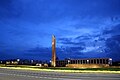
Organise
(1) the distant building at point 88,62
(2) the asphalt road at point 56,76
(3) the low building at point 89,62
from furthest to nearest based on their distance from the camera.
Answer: (1) the distant building at point 88,62 → (3) the low building at point 89,62 → (2) the asphalt road at point 56,76

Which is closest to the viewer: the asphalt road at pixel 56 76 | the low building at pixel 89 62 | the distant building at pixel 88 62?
the asphalt road at pixel 56 76

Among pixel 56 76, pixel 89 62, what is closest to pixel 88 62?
pixel 89 62

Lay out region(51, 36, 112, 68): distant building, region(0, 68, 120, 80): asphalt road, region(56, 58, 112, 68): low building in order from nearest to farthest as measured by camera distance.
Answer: region(0, 68, 120, 80): asphalt road < region(56, 58, 112, 68): low building < region(51, 36, 112, 68): distant building

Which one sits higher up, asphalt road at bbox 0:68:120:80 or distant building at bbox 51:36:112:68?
distant building at bbox 51:36:112:68

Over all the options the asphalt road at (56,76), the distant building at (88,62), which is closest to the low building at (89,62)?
the distant building at (88,62)

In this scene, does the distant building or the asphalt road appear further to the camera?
the distant building

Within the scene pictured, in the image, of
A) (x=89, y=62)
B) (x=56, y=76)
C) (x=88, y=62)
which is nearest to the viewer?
(x=56, y=76)

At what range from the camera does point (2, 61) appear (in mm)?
122875

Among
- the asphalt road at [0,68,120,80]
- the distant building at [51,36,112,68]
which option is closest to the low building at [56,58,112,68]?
the distant building at [51,36,112,68]

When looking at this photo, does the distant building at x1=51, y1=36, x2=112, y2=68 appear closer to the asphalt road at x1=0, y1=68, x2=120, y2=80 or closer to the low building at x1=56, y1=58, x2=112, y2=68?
the low building at x1=56, y1=58, x2=112, y2=68

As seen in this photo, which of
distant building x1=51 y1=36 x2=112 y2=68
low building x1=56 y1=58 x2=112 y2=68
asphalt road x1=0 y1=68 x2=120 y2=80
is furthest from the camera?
distant building x1=51 y1=36 x2=112 y2=68

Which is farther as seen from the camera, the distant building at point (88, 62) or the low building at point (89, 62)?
the distant building at point (88, 62)

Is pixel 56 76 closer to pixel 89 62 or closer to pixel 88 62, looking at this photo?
pixel 89 62

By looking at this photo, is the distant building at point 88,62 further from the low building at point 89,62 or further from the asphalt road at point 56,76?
the asphalt road at point 56,76
